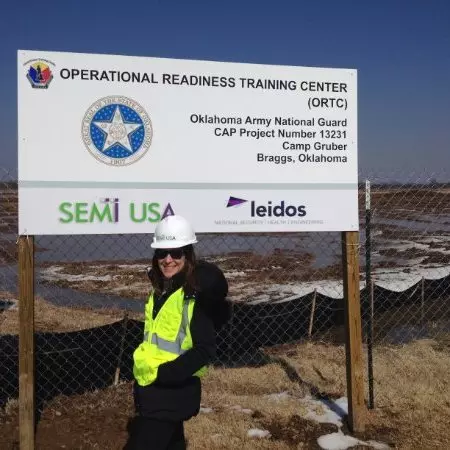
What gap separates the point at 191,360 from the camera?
252 cm

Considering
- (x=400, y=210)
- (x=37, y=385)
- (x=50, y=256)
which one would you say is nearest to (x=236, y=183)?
(x=37, y=385)

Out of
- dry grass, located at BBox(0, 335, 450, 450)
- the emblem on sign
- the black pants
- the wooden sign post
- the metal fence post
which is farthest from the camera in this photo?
the wooden sign post

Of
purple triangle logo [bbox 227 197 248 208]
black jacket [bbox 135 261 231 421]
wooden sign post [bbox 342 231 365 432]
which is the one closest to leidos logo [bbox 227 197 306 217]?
purple triangle logo [bbox 227 197 248 208]

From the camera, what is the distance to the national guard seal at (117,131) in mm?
3723

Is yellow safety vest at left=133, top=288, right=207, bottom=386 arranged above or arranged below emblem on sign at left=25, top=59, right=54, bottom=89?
below

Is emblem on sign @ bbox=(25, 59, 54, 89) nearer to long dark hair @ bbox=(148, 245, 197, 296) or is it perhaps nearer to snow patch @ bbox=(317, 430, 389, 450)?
long dark hair @ bbox=(148, 245, 197, 296)

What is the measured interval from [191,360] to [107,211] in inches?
63.5

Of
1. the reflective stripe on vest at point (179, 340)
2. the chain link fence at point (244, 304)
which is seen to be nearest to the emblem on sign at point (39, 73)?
the chain link fence at point (244, 304)

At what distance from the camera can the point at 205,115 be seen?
156 inches

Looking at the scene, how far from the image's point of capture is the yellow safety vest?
2.59 meters

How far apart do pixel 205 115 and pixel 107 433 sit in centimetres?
256

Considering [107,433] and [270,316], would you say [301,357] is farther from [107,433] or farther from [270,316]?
[107,433]

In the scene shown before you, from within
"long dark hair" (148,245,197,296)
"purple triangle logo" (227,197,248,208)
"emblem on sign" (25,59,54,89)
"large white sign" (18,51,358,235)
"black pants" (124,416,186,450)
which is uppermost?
"emblem on sign" (25,59,54,89)

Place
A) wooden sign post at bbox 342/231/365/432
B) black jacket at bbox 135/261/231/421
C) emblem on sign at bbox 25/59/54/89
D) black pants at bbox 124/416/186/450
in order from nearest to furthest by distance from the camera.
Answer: black jacket at bbox 135/261/231/421
black pants at bbox 124/416/186/450
emblem on sign at bbox 25/59/54/89
wooden sign post at bbox 342/231/365/432
